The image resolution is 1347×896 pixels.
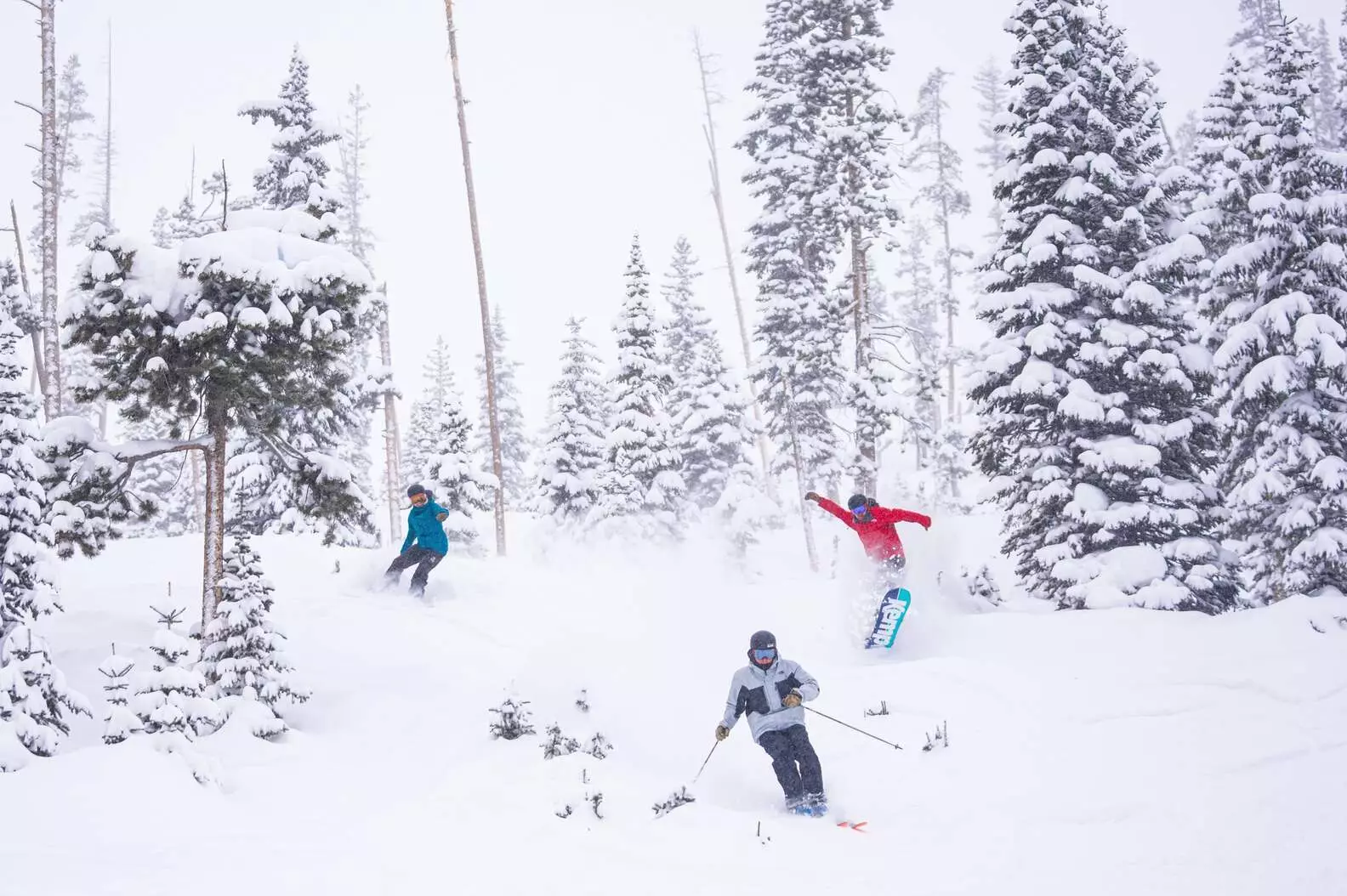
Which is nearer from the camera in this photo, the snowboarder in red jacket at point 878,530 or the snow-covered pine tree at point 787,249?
the snowboarder in red jacket at point 878,530

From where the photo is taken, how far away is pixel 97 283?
9438mm

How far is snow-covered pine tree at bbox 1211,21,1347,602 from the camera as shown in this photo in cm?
1420

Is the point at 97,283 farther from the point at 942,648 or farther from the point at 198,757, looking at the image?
the point at 942,648

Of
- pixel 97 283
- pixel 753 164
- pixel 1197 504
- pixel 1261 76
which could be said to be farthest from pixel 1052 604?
pixel 753 164

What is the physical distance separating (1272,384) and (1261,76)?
231 inches

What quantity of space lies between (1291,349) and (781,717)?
12689 millimetres

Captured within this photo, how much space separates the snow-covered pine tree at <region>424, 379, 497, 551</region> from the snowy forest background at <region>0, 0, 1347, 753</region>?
0.12 metres

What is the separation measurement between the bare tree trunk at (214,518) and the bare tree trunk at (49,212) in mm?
8397

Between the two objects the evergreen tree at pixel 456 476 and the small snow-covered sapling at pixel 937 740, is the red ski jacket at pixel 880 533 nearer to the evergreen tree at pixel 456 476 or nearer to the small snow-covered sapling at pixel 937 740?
the small snow-covered sapling at pixel 937 740

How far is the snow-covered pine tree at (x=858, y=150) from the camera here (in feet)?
73.9

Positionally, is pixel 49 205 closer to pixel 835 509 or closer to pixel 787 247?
pixel 835 509

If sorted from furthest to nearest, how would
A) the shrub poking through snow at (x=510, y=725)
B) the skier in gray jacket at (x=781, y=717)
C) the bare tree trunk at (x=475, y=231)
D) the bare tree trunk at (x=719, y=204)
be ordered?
the bare tree trunk at (x=719, y=204) < the bare tree trunk at (x=475, y=231) < the shrub poking through snow at (x=510, y=725) < the skier in gray jacket at (x=781, y=717)

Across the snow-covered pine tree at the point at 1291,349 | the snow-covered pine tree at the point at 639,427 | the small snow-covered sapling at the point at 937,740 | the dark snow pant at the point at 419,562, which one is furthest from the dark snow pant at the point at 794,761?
the snow-covered pine tree at the point at 639,427

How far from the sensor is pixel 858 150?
22.5 meters
